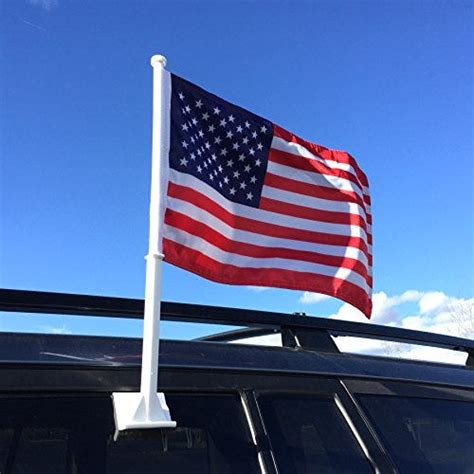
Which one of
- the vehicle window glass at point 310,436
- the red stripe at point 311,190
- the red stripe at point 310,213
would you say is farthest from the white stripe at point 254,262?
A: the vehicle window glass at point 310,436

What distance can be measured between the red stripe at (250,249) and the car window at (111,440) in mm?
779

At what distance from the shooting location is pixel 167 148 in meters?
2.46

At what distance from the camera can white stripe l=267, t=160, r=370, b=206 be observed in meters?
3.26

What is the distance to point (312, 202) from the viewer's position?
331cm

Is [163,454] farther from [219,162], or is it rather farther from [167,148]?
[219,162]

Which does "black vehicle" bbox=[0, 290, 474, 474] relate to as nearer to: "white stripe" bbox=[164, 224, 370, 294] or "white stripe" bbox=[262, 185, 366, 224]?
"white stripe" bbox=[164, 224, 370, 294]

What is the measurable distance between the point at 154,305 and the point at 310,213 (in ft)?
4.55

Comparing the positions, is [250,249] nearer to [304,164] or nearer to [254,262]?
[254,262]

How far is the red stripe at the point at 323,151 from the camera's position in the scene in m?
3.28

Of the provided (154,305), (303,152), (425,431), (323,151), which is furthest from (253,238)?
(425,431)

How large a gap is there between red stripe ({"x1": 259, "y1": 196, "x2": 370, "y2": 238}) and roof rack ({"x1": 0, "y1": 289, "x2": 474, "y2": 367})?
0.58m

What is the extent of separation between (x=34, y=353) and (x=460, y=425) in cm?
174

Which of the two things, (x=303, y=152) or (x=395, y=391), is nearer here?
(x=395, y=391)

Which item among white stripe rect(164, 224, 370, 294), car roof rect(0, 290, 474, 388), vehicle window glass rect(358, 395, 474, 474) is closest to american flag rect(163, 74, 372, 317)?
white stripe rect(164, 224, 370, 294)
